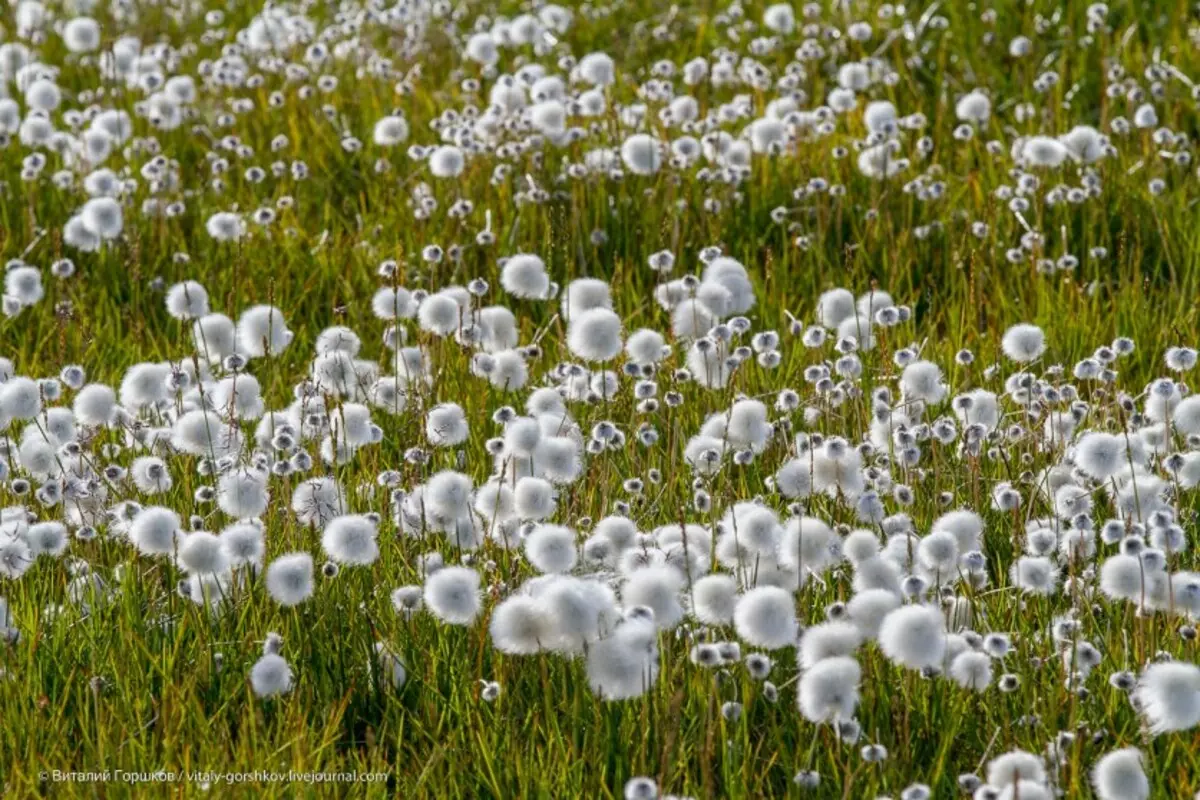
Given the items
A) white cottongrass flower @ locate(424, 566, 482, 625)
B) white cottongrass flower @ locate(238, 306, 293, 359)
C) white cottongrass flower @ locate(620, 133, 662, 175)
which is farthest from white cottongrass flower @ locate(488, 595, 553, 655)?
white cottongrass flower @ locate(620, 133, 662, 175)

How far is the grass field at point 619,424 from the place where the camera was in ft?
9.26

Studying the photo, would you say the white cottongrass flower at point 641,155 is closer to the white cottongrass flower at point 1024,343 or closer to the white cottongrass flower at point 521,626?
the white cottongrass flower at point 1024,343

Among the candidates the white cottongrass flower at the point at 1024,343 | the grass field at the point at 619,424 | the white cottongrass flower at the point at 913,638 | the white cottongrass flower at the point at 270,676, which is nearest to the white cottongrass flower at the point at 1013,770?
the grass field at the point at 619,424

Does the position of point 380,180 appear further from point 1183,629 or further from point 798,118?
point 1183,629

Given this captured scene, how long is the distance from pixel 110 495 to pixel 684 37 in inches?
185

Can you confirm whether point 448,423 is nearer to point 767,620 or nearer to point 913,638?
point 767,620

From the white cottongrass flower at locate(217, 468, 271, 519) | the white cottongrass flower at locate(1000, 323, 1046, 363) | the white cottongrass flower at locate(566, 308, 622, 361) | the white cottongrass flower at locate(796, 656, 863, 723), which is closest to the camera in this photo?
the white cottongrass flower at locate(796, 656, 863, 723)

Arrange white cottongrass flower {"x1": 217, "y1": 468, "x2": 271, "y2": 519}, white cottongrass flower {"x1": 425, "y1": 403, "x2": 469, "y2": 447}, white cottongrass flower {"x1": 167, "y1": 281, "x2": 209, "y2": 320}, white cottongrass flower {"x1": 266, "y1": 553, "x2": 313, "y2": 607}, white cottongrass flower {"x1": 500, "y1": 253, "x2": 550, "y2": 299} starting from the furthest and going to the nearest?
white cottongrass flower {"x1": 167, "y1": 281, "x2": 209, "y2": 320}
white cottongrass flower {"x1": 500, "y1": 253, "x2": 550, "y2": 299}
white cottongrass flower {"x1": 425, "y1": 403, "x2": 469, "y2": 447}
white cottongrass flower {"x1": 217, "y1": 468, "x2": 271, "y2": 519}
white cottongrass flower {"x1": 266, "y1": 553, "x2": 313, "y2": 607}

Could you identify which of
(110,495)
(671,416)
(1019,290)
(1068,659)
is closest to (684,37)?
(1019,290)

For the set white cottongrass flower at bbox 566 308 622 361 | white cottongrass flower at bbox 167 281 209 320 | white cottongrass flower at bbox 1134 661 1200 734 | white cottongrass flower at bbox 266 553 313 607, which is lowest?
white cottongrass flower at bbox 1134 661 1200 734

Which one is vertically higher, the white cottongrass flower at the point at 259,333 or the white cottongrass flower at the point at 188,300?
the white cottongrass flower at the point at 188,300

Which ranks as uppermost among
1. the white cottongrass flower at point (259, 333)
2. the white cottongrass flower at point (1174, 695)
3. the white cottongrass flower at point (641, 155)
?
the white cottongrass flower at point (641, 155)

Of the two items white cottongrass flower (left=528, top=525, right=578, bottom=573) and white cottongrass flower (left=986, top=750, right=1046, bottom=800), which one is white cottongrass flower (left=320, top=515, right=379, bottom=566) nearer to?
white cottongrass flower (left=528, top=525, right=578, bottom=573)

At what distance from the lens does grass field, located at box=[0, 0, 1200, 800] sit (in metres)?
2.82
